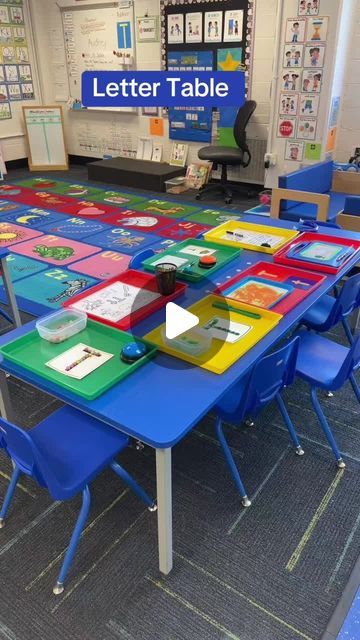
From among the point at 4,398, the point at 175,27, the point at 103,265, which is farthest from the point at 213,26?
the point at 4,398

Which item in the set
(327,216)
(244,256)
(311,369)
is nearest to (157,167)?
(327,216)

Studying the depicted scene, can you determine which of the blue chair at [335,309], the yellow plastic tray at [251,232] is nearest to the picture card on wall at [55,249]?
the yellow plastic tray at [251,232]

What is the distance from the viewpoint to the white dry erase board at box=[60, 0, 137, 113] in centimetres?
615

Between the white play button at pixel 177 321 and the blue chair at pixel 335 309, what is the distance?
0.78 meters

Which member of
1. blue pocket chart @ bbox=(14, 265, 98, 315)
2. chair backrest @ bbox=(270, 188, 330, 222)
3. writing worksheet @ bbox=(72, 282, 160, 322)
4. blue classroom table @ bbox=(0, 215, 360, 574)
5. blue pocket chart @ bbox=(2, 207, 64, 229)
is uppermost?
writing worksheet @ bbox=(72, 282, 160, 322)

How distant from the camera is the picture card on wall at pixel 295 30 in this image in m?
4.65

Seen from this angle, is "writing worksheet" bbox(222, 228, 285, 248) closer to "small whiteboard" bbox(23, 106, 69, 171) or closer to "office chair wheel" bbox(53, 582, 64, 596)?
"office chair wheel" bbox(53, 582, 64, 596)

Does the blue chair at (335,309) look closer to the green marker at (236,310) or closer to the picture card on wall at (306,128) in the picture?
the green marker at (236,310)

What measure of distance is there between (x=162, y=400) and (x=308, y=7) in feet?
15.6

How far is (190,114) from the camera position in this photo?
6.00 metres

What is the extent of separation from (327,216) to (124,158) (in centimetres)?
395

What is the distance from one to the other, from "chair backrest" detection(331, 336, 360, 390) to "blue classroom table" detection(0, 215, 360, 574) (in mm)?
323

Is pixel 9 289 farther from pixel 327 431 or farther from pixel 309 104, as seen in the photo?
pixel 309 104

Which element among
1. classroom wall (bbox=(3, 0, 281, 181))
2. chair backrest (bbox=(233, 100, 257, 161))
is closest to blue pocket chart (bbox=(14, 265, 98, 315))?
chair backrest (bbox=(233, 100, 257, 161))
